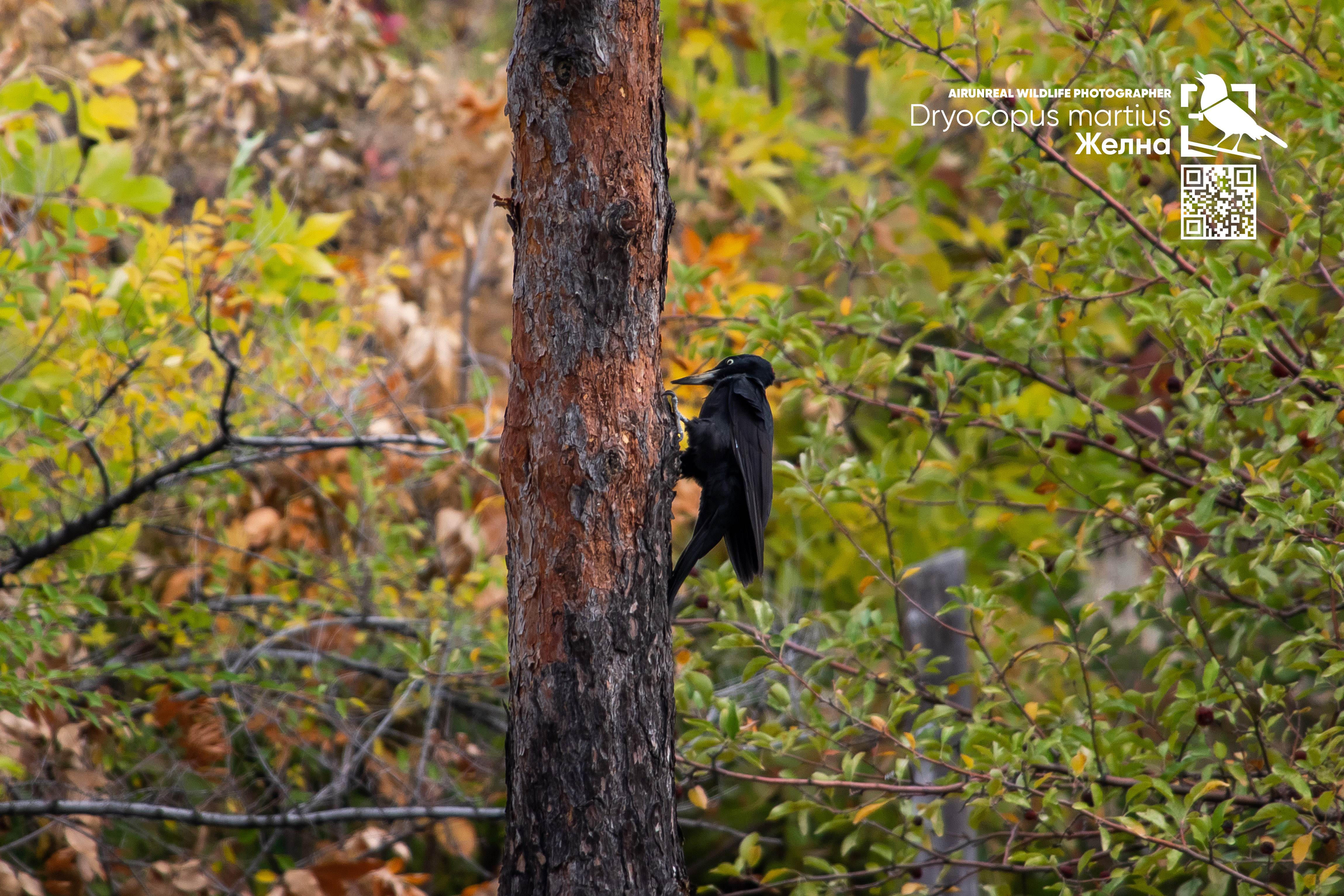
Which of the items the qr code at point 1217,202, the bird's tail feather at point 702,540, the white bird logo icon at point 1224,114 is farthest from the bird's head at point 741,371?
the white bird logo icon at point 1224,114

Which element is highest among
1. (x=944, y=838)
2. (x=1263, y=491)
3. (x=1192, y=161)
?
(x=1192, y=161)

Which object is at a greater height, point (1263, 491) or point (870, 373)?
point (870, 373)

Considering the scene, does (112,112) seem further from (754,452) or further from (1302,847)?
(1302,847)

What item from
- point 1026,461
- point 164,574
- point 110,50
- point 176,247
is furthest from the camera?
point 110,50

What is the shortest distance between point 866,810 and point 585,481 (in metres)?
1.12

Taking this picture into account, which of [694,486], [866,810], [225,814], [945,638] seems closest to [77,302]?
[225,814]

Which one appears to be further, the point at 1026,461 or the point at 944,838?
the point at 1026,461

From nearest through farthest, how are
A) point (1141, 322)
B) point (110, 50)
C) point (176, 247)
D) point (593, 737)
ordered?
point (593, 737), point (1141, 322), point (176, 247), point (110, 50)

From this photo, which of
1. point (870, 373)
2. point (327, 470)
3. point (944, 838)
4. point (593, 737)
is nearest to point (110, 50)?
point (327, 470)

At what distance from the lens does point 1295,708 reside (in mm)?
2596

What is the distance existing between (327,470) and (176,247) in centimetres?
128

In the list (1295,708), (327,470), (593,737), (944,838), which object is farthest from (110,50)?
(1295,708)

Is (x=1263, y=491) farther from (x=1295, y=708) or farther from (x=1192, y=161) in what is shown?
(x=1192, y=161)

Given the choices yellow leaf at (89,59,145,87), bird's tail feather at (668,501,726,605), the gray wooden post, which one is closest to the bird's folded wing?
bird's tail feather at (668,501,726,605)
